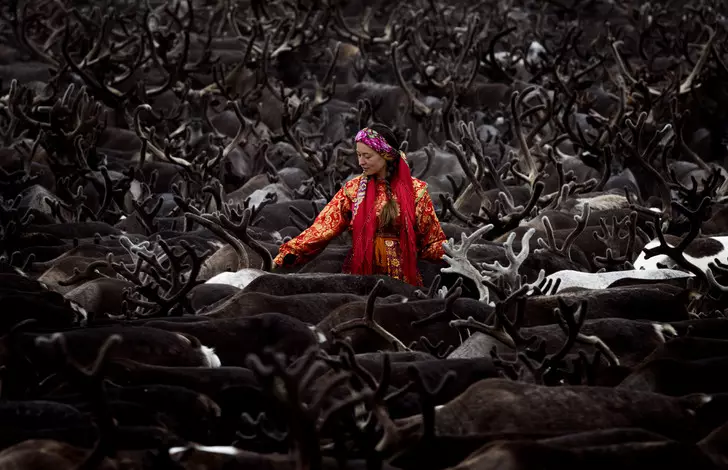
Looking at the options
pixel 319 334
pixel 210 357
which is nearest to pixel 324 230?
pixel 319 334

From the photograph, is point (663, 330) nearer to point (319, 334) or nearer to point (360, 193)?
point (319, 334)

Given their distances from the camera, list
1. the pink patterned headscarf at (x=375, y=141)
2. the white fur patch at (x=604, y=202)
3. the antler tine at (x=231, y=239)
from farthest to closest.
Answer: the white fur patch at (x=604, y=202) → the antler tine at (x=231, y=239) → the pink patterned headscarf at (x=375, y=141)

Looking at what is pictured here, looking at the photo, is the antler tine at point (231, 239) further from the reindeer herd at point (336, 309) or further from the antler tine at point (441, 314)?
the antler tine at point (441, 314)

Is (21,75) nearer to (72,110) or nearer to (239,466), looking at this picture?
(72,110)

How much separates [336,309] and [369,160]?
1.05 metres

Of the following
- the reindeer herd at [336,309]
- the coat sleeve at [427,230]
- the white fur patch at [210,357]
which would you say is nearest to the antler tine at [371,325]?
the reindeer herd at [336,309]

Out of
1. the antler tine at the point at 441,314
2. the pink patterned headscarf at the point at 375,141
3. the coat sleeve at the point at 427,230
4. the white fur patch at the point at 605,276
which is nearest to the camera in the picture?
the antler tine at the point at 441,314

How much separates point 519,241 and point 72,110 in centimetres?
481

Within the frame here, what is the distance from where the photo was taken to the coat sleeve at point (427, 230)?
22.9 ft

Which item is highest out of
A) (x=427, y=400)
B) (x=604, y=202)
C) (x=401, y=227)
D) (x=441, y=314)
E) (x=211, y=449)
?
(x=427, y=400)

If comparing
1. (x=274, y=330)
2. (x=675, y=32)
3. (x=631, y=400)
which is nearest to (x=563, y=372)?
(x=631, y=400)

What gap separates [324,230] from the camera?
6926 mm

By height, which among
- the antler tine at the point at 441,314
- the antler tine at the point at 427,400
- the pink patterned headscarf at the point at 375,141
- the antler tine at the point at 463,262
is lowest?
the antler tine at the point at 463,262

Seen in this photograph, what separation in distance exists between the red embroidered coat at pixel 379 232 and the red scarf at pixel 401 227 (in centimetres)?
4
